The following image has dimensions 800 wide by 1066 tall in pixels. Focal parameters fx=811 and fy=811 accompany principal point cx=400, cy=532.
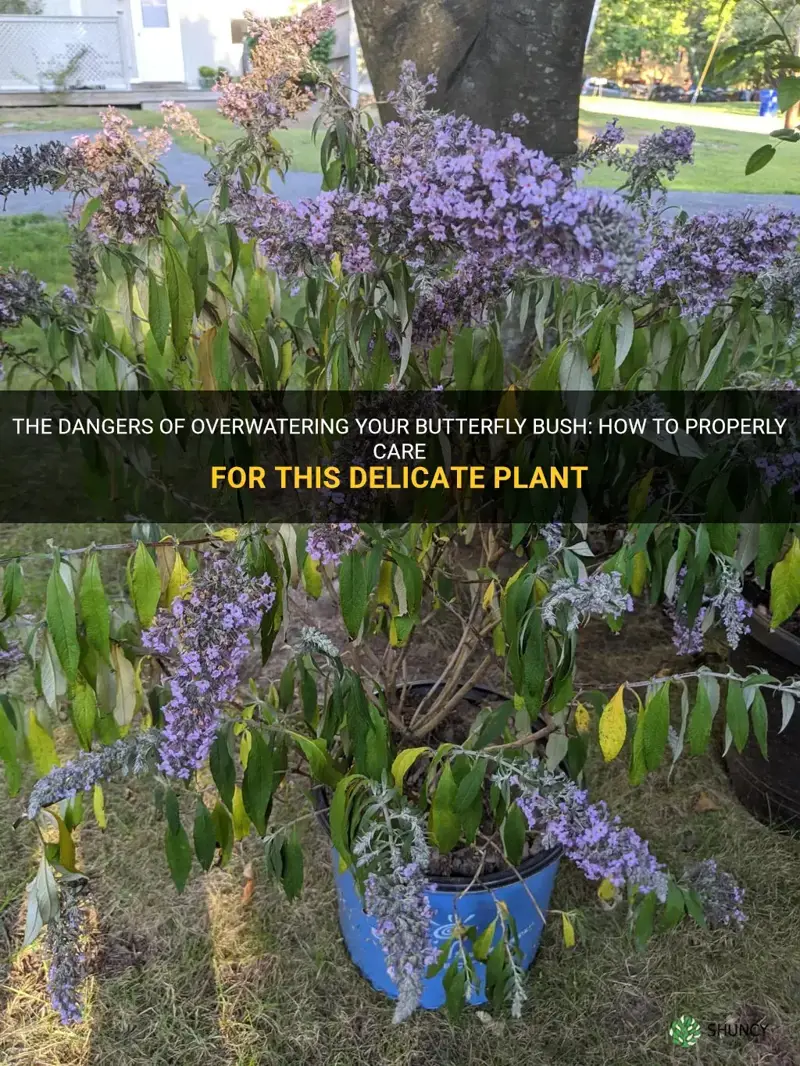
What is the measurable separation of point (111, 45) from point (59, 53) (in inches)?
28.3

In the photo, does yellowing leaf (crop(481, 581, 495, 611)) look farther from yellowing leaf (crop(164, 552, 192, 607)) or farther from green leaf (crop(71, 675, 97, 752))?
green leaf (crop(71, 675, 97, 752))

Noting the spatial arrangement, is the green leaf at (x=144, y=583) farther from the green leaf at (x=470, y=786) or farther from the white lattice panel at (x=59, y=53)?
the white lattice panel at (x=59, y=53)

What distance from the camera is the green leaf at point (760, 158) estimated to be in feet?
4.80

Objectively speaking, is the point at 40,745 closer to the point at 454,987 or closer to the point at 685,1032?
the point at 454,987

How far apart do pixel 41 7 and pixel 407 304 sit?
12.7 meters

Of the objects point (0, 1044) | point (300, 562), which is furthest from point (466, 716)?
point (0, 1044)

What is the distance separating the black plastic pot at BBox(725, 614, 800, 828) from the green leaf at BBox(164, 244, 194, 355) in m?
1.40

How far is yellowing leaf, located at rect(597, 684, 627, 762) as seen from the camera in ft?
3.65

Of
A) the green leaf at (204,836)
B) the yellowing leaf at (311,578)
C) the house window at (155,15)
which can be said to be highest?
the house window at (155,15)

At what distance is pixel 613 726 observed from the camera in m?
1.12

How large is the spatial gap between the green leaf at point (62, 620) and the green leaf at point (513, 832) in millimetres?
645

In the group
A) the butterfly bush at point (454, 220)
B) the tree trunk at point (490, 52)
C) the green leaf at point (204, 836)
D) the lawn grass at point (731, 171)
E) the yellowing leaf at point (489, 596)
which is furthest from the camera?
the lawn grass at point (731, 171)

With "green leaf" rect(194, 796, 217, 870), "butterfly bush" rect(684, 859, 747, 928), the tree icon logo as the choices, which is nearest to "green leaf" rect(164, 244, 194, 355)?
"green leaf" rect(194, 796, 217, 870)

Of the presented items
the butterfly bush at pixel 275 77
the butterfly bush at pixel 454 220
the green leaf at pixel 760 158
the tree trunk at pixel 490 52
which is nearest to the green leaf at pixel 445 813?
the butterfly bush at pixel 454 220
